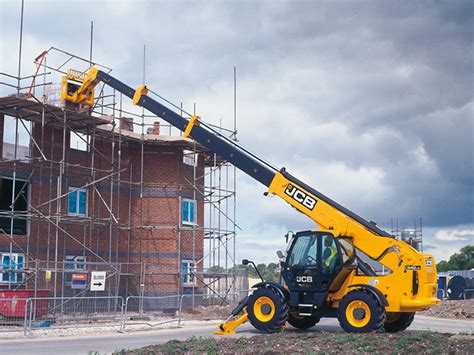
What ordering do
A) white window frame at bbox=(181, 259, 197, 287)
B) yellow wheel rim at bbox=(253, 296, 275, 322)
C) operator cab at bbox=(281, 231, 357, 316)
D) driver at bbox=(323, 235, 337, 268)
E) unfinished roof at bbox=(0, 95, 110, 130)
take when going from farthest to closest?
white window frame at bbox=(181, 259, 197, 287) → unfinished roof at bbox=(0, 95, 110, 130) → yellow wheel rim at bbox=(253, 296, 275, 322) → driver at bbox=(323, 235, 337, 268) → operator cab at bbox=(281, 231, 357, 316)

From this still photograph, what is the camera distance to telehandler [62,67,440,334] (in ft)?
57.3

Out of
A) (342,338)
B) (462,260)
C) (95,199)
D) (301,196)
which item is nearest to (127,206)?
(95,199)

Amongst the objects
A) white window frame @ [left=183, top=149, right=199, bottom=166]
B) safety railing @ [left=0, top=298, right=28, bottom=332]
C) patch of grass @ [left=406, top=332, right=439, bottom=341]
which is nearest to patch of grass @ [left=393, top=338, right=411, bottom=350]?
patch of grass @ [left=406, top=332, right=439, bottom=341]

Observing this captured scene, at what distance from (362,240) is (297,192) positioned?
2359 mm

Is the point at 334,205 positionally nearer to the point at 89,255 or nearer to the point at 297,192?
the point at 297,192

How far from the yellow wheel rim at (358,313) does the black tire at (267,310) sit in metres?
1.84

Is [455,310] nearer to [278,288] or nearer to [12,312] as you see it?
[278,288]

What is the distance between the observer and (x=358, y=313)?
682 inches

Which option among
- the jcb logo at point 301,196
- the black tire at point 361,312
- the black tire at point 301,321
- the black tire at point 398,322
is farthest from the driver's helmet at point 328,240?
the black tire at point 398,322

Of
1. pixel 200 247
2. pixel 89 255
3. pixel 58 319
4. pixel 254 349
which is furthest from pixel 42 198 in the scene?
pixel 254 349

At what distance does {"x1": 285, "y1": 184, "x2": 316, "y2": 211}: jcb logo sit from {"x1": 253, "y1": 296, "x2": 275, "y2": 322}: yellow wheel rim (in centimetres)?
282

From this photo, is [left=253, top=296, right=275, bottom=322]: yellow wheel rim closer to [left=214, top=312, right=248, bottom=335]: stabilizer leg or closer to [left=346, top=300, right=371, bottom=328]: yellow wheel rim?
[left=214, top=312, right=248, bottom=335]: stabilizer leg

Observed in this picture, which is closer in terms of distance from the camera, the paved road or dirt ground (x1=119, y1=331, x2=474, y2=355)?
dirt ground (x1=119, y1=331, x2=474, y2=355)

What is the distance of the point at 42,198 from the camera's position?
29047 mm
